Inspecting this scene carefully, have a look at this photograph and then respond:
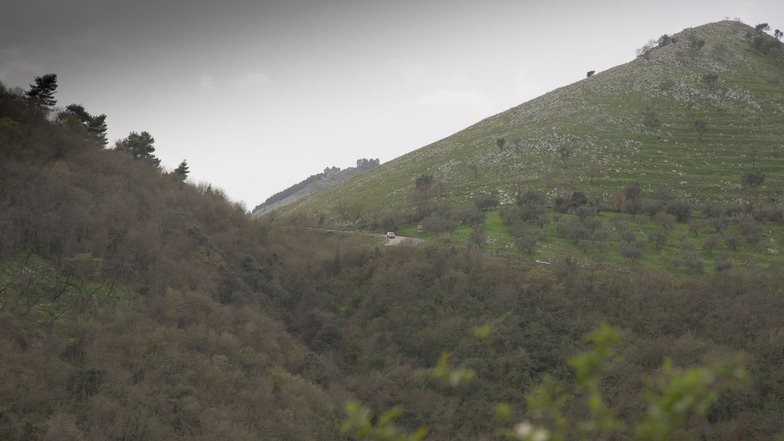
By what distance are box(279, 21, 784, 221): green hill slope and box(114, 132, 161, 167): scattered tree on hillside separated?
1410 inches

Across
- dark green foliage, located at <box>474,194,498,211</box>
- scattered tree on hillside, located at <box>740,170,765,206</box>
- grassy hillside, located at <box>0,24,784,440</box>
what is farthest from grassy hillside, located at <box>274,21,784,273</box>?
grassy hillside, located at <box>0,24,784,440</box>

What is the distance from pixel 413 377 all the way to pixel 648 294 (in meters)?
26.0

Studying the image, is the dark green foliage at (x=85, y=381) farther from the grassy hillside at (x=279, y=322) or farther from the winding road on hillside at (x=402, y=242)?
the winding road on hillside at (x=402, y=242)

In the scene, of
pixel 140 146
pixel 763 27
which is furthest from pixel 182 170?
pixel 763 27

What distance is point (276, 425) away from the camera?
29469 millimetres

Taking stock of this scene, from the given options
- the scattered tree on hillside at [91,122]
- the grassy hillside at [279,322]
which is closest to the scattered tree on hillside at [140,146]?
the scattered tree on hillside at [91,122]

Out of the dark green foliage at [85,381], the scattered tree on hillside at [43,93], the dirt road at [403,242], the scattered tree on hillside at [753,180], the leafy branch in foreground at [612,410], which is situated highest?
the scattered tree on hillside at [43,93]

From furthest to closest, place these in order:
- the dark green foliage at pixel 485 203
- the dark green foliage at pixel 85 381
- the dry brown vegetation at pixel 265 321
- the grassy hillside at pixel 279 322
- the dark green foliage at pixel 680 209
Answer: the dark green foliage at pixel 485 203, the dark green foliage at pixel 680 209, the grassy hillside at pixel 279 322, the dry brown vegetation at pixel 265 321, the dark green foliage at pixel 85 381

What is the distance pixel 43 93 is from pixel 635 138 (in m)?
110

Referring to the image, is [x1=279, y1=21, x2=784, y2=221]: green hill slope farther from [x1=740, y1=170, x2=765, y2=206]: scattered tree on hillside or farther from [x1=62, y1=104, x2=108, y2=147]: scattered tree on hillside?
[x1=62, y1=104, x2=108, y2=147]: scattered tree on hillside

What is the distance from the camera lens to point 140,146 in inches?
2840

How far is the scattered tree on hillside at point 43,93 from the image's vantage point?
5519 centimetres

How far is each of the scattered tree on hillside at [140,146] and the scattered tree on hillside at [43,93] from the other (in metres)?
13.3

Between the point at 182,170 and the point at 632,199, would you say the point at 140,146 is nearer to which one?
the point at 182,170
